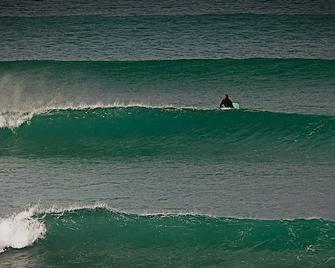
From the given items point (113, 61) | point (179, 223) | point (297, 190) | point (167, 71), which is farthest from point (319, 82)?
point (179, 223)

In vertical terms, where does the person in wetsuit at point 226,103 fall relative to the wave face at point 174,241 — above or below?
above

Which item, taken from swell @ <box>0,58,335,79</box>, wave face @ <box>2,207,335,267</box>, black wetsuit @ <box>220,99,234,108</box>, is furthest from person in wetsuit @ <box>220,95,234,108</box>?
wave face @ <box>2,207,335,267</box>

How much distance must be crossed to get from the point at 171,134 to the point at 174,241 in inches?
225

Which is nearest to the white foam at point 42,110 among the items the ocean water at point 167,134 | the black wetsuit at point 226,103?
the ocean water at point 167,134

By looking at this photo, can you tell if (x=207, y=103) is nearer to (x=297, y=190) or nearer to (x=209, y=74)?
(x=209, y=74)

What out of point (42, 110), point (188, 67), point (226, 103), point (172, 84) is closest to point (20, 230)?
point (226, 103)

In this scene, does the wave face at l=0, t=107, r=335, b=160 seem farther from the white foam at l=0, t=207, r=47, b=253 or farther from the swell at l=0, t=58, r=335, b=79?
the white foam at l=0, t=207, r=47, b=253

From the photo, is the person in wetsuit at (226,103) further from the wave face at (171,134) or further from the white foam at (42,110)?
the white foam at (42,110)

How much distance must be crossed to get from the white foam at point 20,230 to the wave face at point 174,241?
9 cm

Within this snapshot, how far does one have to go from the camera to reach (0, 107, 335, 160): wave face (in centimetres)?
1894

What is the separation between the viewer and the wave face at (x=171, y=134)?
1894 cm

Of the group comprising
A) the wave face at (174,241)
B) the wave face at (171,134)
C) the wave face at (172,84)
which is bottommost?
the wave face at (174,241)

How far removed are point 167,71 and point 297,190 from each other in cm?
866

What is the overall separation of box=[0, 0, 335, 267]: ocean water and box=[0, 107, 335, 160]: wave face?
0.14 ft
